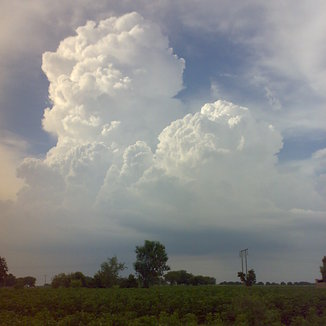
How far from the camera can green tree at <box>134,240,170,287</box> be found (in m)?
98.2

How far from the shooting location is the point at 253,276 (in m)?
93.8

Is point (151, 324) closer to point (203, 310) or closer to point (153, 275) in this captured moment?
point (203, 310)

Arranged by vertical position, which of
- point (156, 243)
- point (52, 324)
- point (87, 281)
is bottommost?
point (52, 324)

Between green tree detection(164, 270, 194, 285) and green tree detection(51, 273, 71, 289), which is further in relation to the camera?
green tree detection(164, 270, 194, 285)

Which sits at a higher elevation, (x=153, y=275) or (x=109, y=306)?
(x=153, y=275)

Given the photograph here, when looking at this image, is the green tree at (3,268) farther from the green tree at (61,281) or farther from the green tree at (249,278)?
the green tree at (249,278)

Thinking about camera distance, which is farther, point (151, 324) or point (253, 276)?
point (253, 276)

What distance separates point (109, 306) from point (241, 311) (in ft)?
50.2

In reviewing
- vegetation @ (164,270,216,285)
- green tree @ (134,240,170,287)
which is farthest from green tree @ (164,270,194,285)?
green tree @ (134,240,170,287)

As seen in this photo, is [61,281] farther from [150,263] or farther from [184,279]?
[184,279]

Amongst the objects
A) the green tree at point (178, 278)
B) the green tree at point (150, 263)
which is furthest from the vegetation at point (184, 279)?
the green tree at point (150, 263)

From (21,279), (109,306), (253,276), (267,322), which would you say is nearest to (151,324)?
(267,322)

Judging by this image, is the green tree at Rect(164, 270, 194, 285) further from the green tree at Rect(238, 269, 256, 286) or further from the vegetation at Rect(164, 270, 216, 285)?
the green tree at Rect(238, 269, 256, 286)

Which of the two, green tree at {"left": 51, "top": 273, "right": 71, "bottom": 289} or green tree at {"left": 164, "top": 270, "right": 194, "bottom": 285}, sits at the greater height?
green tree at {"left": 164, "top": 270, "right": 194, "bottom": 285}
